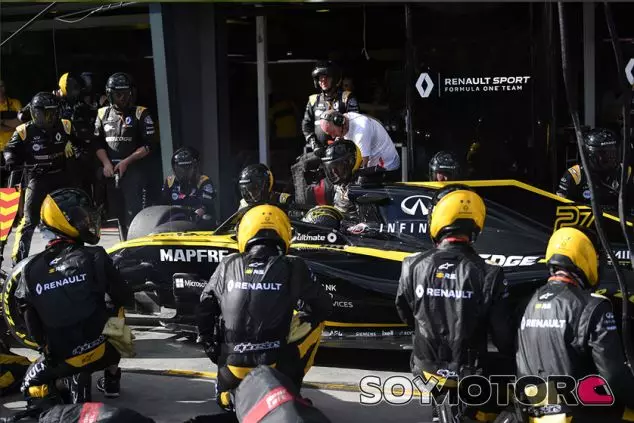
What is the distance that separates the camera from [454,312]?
17.1 feet

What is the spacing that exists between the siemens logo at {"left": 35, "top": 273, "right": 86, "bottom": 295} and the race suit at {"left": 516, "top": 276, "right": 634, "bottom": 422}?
8.67 feet

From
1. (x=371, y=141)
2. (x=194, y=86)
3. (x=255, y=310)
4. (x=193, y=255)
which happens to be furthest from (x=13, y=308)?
(x=194, y=86)

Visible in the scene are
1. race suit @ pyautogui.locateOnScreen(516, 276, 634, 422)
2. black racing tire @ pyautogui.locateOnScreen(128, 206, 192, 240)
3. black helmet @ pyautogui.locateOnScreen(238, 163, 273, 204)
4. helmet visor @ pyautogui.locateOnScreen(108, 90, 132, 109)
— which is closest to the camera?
race suit @ pyautogui.locateOnScreen(516, 276, 634, 422)

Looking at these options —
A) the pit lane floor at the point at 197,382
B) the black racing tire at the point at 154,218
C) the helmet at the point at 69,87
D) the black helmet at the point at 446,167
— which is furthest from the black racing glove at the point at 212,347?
the helmet at the point at 69,87

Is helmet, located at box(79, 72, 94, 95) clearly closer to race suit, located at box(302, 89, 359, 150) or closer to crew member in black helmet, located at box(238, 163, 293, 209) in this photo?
race suit, located at box(302, 89, 359, 150)

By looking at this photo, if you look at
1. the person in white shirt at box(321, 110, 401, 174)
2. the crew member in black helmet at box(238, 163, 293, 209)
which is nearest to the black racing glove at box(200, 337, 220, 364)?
the crew member in black helmet at box(238, 163, 293, 209)

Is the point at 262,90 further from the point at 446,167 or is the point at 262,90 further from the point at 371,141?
the point at 446,167

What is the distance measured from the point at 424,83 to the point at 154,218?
426 cm

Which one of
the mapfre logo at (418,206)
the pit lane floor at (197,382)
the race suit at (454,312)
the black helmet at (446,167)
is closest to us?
the race suit at (454,312)

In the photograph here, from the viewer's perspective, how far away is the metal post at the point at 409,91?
471 inches

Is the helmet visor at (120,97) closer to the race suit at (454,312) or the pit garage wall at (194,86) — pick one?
the pit garage wall at (194,86)

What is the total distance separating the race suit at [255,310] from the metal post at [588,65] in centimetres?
712

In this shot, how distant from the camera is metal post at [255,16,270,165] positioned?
41.6ft

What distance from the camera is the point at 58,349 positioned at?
6.07m
